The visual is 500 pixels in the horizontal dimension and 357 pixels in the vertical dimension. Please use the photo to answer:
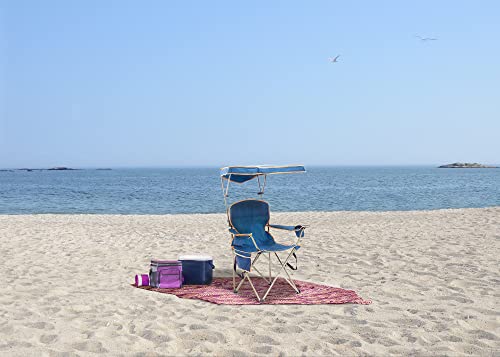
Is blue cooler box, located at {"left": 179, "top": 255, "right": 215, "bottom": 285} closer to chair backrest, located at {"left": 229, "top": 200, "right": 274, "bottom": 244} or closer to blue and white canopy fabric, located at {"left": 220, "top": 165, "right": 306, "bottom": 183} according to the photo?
chair backrest, located at {"left": 229, "top": 200, "right": 274, "bottom": 244}

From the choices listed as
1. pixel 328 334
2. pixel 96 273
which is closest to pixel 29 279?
pixel 96 273

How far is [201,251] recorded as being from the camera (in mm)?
7547

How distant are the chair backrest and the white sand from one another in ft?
2.26

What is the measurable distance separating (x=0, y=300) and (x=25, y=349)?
1.46 meters

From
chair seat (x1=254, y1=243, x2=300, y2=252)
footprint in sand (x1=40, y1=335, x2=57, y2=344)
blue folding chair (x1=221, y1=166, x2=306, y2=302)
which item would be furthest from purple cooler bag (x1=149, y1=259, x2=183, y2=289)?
footprint in sand (x1=40, y1=335, x2=57, y2=344)

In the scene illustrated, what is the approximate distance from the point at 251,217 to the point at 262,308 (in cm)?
140

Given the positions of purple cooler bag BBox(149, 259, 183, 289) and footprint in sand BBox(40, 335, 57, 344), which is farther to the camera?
purple cooler bag BBox(149, 259, 183, 289)

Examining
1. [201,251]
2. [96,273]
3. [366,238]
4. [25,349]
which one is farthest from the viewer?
[366,238]

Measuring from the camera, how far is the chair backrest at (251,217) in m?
5.52

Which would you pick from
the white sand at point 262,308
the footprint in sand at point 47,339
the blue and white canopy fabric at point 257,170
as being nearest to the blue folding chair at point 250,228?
the blue and white canopy fabric at point 257,170

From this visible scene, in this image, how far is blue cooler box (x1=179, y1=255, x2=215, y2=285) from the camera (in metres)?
5.37

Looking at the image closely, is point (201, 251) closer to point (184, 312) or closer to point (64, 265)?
point (64, 265)

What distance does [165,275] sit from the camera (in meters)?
5.17

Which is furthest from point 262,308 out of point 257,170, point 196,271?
point 257,170
